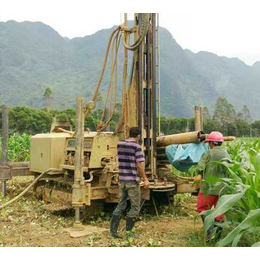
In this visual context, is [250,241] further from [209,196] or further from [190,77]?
[190,77]

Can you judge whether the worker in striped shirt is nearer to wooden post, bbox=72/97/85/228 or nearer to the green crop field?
wooden post, bbox=72/97/85/228

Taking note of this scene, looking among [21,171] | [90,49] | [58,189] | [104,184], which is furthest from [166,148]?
[90,49]

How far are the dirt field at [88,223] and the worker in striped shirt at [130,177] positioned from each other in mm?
303

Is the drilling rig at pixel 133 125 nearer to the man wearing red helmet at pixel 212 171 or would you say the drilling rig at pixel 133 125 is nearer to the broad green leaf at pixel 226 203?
the man wearing red helmet at pixel 212 171

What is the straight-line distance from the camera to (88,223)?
20.9 ft

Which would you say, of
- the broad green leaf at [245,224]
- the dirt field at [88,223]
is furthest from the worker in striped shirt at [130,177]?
the broad green leaf at [245,224]

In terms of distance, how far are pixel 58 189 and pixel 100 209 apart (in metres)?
1.20

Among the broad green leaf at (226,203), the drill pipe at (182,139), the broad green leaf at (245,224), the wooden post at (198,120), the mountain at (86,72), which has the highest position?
the mountain at (86,72)

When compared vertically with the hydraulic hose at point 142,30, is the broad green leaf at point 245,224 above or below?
below

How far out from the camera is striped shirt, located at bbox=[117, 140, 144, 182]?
17.2 ft

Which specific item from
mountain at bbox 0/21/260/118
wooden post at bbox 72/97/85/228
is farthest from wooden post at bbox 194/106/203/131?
mountain at bbox 0/21/260/118

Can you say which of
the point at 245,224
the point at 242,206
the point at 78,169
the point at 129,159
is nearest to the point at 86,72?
the point at 78,169

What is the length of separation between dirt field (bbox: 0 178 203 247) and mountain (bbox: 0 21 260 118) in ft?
281

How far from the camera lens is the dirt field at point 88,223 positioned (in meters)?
4.94
